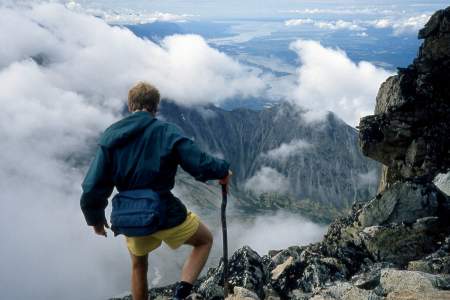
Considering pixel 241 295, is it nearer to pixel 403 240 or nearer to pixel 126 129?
pixel 126 129

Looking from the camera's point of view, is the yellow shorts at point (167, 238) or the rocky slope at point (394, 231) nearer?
the yellow shorts at point (167, 238)

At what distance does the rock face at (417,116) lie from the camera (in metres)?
40.0

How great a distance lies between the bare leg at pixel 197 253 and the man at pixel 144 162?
2.74 feet

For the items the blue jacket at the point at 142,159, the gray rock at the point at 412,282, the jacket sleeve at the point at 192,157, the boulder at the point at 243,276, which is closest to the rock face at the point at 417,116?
the boulder at the point at 243,276

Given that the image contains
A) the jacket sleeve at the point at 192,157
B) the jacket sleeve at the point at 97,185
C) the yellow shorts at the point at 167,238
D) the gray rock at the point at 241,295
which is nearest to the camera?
the jacket sleeve at the point at 192,157

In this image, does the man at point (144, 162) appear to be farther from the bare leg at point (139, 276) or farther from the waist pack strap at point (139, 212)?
the bare leg at point (139, 276)

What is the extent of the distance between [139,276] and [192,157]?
13.2ft

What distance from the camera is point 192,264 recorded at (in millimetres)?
12719

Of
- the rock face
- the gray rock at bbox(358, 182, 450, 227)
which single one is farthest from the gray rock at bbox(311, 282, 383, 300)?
the rock face

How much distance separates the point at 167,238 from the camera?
11930 mm

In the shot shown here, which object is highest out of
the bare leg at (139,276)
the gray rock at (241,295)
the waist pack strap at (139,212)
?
the waist pack strap at (139,212)

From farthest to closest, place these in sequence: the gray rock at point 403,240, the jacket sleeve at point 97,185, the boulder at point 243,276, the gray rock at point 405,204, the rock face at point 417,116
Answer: the rock face at point 417,116, the gray rock at point 405,204, the gray rock at point 403,240, the boulder at point 243,276, the jacket sleeve at point 97,185

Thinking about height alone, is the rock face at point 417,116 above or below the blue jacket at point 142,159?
below

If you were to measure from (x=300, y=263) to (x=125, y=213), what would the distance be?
47.2ft
